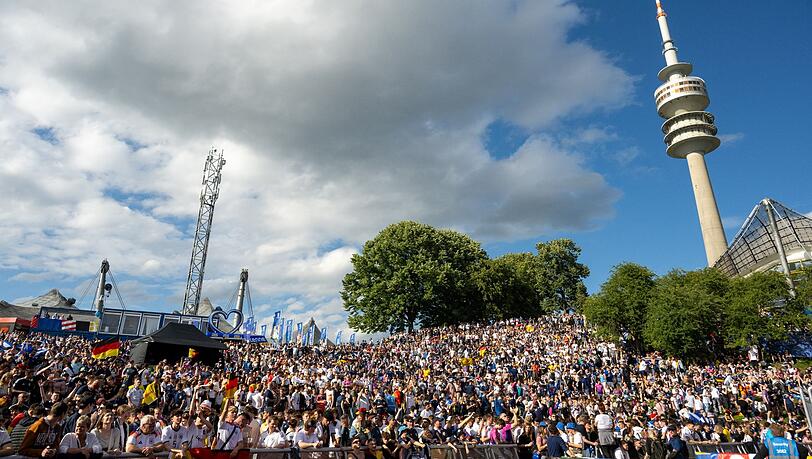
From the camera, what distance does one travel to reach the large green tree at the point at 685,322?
1378 inches

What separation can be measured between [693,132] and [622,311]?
5878cm

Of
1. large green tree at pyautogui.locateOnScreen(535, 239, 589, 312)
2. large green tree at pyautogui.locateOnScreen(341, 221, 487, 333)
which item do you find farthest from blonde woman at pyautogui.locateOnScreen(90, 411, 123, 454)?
large green tree at pyautogui.locateOnScreen(535, 239, 589, 312)

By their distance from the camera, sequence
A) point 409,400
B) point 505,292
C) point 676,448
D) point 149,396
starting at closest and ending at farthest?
point 676,448
point 149,396
point 409,400
point 505,292

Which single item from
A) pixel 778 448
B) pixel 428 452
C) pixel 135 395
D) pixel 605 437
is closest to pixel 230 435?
pixel 428 452

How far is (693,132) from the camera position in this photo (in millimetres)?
83000

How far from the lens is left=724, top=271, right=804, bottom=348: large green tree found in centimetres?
3472

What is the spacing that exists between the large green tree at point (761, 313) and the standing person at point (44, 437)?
3985cm

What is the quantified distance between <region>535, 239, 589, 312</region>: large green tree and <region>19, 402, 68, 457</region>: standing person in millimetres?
67102

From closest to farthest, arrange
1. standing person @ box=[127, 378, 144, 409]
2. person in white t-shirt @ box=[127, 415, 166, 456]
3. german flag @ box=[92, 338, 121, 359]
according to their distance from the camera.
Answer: person in white t-shirt @ box=[127, 415, 166, 456], standing person @ box=[127, 378, 144, 409], german flag @ box=[92, 338, 121, 359]

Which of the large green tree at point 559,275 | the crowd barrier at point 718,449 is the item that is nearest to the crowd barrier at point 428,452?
the crowd barrier at point 718,449

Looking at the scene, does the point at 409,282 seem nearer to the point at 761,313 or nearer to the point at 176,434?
the point at 761,313

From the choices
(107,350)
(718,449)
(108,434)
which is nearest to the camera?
(108,434)

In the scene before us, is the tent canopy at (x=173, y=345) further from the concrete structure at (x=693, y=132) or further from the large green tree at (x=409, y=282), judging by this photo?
the concrete structure at (x=693, y=132)

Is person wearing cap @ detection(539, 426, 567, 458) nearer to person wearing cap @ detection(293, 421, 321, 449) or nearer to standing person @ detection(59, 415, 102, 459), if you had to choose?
person wearing cap @ detection(293, 421, 321, 449)
